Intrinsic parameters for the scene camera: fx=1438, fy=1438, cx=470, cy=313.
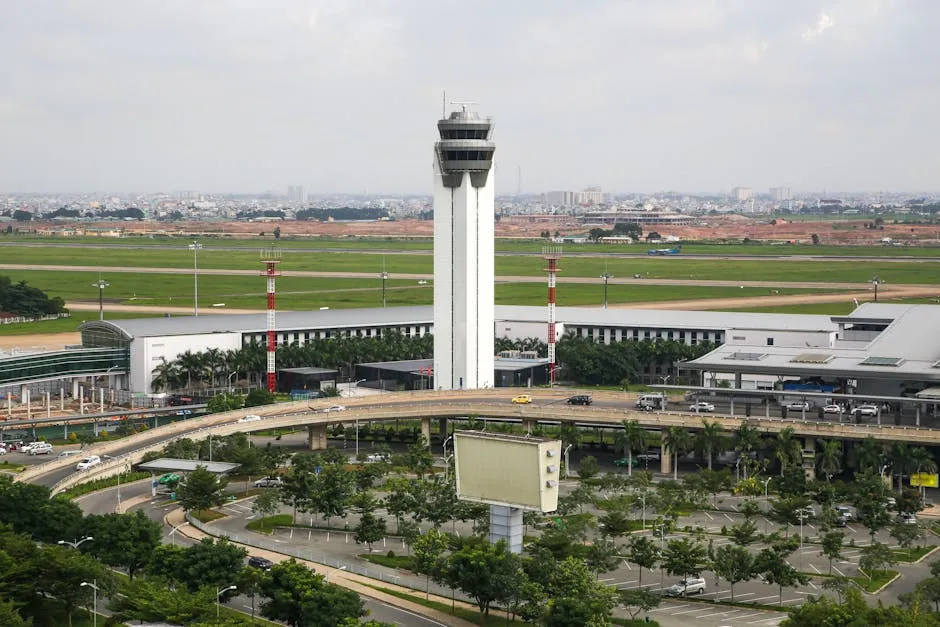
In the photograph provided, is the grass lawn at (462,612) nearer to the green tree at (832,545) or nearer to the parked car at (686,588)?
the parked car at (686,588)

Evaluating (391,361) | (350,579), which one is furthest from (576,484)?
(391,361)

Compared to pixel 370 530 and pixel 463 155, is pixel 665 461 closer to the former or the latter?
pixel 370 530

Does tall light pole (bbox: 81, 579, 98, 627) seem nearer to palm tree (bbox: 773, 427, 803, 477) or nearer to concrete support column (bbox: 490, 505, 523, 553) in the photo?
concrete support column (bbox: 490, 505, 523, 553)

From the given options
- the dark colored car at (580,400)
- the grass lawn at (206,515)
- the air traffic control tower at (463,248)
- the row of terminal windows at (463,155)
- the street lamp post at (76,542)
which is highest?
the row of terminal windows at (463,155)

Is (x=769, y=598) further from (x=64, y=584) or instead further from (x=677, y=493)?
(x=64, y=584)

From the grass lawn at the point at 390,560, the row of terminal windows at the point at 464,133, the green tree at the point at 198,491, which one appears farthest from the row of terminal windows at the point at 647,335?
the grass lawn at the point at 390,560

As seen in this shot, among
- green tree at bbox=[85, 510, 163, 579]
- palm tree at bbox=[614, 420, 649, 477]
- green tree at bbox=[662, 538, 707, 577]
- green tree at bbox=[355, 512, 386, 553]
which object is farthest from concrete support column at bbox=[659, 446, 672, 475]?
green tree at bbox=[85, 510, 163, 579]
